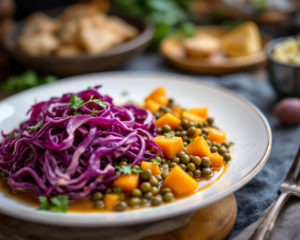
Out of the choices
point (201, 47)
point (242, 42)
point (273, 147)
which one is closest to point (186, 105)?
point (273, 147)

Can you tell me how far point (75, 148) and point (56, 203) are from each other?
64 centimetres

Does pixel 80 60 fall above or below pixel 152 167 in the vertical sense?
below

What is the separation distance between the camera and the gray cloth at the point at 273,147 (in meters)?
3.97

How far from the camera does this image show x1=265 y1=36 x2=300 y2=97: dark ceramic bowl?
589 cm

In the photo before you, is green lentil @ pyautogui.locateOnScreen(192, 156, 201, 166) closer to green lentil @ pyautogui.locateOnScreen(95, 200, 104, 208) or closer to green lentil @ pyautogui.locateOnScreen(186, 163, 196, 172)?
green lentil @ pyautogui.locateOnScreen(186, 163, 196, 172)

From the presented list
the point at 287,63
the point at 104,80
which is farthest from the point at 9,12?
the point at 287,63

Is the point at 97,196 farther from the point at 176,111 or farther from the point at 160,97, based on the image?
the point at 160,97

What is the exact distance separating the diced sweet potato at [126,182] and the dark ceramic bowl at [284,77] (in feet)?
12.2

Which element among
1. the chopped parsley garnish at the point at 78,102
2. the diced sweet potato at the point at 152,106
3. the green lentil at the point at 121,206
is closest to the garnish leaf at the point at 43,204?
the green lentil at the point at 121,206

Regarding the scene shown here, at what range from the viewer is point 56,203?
3246 millimetres

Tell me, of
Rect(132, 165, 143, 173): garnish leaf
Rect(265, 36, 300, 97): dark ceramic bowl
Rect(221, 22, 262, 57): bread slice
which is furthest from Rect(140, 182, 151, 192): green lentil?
Rect(221, 22, 262, 57): bread slice

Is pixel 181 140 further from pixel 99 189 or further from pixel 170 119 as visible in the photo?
pixel 99 189

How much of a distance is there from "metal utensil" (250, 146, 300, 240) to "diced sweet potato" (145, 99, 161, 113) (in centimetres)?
195

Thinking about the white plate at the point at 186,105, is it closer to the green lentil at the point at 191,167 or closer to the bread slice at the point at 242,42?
the green lentil at the point at 191,167
